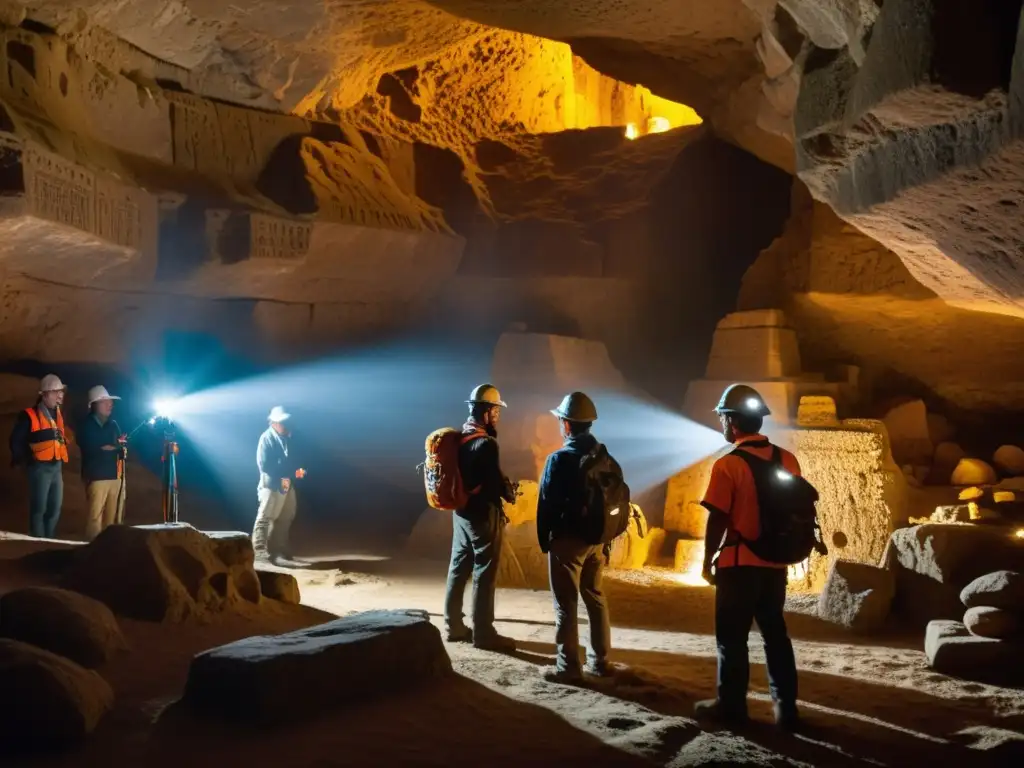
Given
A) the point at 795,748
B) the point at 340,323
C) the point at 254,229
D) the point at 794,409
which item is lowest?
the point at 795,748

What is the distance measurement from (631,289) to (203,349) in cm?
644

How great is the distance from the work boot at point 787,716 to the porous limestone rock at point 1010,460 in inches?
319

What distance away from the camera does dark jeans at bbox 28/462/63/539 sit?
26.7ft

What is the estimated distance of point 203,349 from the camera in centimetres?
1202

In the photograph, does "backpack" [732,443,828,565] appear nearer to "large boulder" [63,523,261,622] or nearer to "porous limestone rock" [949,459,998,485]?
"large boulder" [63,523,261,622]

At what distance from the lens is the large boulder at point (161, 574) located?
5316 mm

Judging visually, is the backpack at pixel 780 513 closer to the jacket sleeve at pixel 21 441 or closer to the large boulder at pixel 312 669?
the large boulder at pixel 312 669

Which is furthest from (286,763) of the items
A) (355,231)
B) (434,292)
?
(434,292)

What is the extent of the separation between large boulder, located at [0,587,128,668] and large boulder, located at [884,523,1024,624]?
17.9 feet

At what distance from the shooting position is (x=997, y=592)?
5.48m

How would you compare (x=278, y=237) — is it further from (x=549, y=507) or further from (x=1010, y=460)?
(x=1010, y=460)

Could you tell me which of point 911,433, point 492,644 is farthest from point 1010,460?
point 492,644

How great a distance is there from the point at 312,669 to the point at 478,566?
185cm

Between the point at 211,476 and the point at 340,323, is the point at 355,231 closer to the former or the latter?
the point at 340,323
